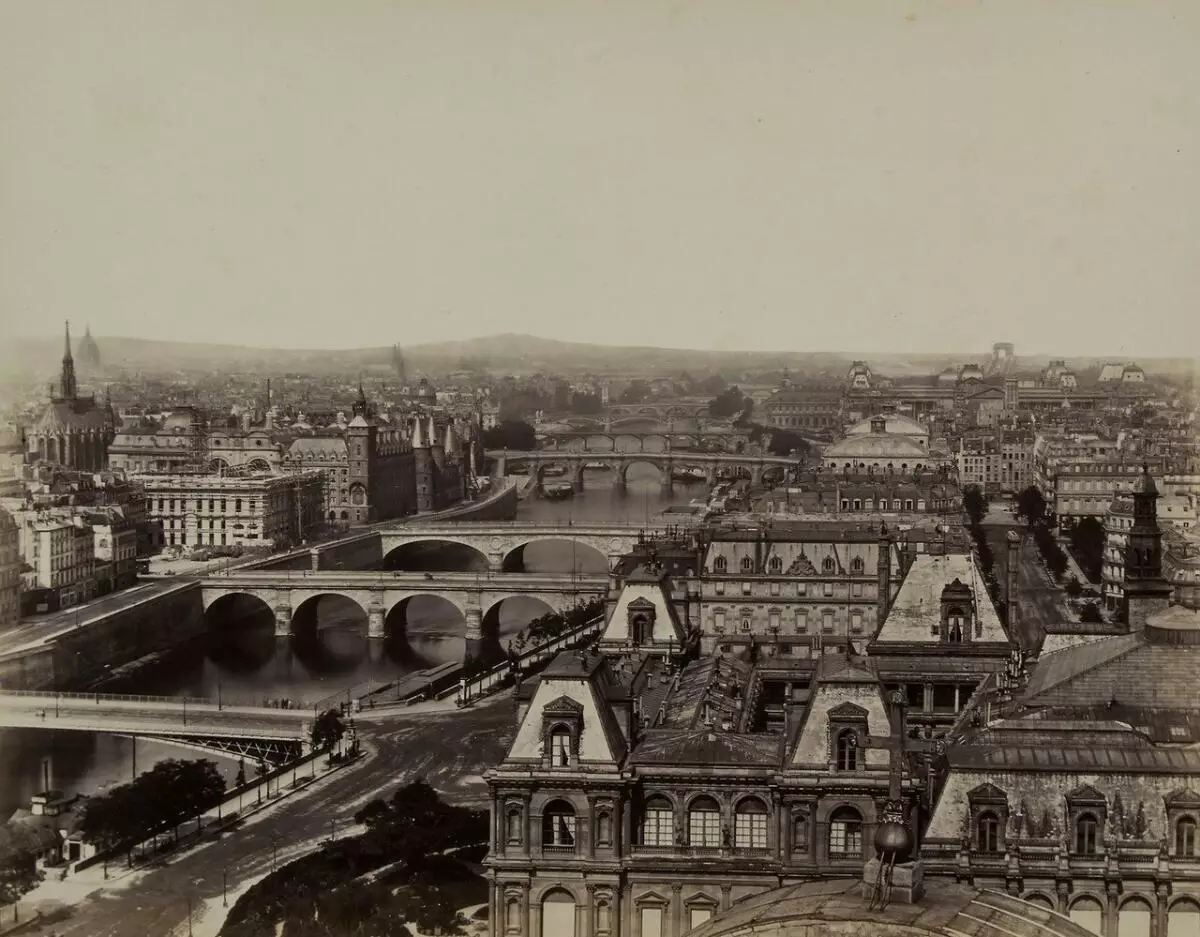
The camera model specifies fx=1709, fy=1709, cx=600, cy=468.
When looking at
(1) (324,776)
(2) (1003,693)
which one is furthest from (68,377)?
(2) (1003,693)

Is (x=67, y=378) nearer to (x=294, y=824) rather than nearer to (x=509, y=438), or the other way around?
(x=294, y=824)

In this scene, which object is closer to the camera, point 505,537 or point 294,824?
point 294,824

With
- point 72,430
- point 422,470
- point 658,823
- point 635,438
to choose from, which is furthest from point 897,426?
point 658,823

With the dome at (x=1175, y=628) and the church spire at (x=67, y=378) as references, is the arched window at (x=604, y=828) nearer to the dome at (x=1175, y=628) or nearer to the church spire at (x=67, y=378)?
the dome at (x=1175, y=628)

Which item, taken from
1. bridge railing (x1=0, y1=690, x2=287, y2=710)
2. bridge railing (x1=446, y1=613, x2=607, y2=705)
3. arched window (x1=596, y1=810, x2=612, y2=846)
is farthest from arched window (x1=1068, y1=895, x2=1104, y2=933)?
bridge railing (x1=0, y1=690, x2=287, y2=710)

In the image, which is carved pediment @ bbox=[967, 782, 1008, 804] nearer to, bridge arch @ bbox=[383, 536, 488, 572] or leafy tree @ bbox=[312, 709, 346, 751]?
leafy tree @ bbox=[312, 709, 346, 751]

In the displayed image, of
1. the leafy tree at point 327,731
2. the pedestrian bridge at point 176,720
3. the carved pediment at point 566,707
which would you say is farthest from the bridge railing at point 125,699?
the carved pediment at point 566,707
